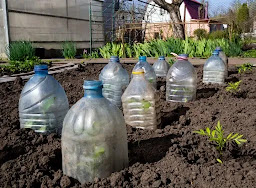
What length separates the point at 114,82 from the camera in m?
3.10

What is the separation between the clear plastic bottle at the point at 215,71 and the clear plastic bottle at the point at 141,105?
7.33 feet

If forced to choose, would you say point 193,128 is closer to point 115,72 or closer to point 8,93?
point 115,72

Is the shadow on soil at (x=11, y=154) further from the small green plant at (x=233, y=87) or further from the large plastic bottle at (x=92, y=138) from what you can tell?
the small green plant at (x=233, y=87)

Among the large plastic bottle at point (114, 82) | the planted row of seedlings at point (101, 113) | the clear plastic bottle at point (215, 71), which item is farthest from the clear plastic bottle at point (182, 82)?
the clear plastic bottle at point (215, 71)

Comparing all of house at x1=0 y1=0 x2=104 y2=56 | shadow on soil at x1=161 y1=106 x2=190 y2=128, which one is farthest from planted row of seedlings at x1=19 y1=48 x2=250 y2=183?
house at x1=0 y1=0 x2=104 y2=56

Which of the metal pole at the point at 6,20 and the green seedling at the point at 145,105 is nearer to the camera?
the green seedling at the point at 145,105

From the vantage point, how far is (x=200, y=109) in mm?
2736

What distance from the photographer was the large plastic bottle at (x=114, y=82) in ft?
10.1

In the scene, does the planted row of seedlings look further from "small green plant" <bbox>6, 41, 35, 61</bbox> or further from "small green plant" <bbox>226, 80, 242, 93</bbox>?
"small green plant" <bbox>6, 41, 35, 61</bbox>

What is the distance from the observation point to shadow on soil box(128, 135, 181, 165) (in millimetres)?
1709

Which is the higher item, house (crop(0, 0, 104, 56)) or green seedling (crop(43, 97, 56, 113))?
house (crop(0, 0, 104, 56))

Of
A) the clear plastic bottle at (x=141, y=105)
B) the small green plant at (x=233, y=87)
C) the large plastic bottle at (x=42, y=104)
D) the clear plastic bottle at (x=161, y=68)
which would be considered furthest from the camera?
the clear plastic bottle at (x=161, y=68)

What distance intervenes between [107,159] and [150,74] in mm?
2373

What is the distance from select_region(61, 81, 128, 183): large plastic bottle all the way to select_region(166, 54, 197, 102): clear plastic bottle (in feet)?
6.20
